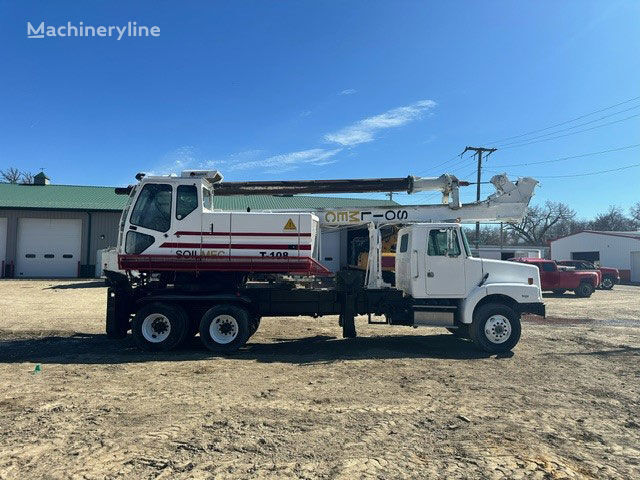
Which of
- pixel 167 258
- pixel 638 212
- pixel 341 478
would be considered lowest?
pixel 341 478

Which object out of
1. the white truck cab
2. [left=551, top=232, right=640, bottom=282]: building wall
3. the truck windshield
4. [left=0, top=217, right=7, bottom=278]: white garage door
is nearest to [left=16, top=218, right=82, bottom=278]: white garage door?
[left=0, top=217, right=7, bottom=278]: white garage door

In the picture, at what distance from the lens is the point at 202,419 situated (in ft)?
17.1

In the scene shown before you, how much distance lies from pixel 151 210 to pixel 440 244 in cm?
597

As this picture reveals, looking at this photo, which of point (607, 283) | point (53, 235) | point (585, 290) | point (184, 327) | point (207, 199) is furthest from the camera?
point (53, 235)

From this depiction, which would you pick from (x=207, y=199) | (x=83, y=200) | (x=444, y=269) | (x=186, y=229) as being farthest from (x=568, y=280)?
(x=83, y=200)

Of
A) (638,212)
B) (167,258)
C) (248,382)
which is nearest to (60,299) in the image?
(167,258)

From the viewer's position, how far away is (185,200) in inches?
350

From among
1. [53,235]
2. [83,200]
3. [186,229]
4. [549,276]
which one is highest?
[83,200]

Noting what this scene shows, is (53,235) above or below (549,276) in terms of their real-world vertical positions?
above

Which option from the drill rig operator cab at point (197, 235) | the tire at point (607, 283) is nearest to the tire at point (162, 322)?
the drill rig operator cab at point (197, 235)

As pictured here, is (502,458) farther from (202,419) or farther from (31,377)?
(31,377)

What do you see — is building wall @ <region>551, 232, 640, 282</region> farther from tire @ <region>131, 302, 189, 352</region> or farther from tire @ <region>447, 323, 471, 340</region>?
tire @ <region>131, 302, 189, 352</region>

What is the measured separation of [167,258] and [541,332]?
32.0ft

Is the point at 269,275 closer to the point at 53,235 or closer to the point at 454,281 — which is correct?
the point at 454,281
